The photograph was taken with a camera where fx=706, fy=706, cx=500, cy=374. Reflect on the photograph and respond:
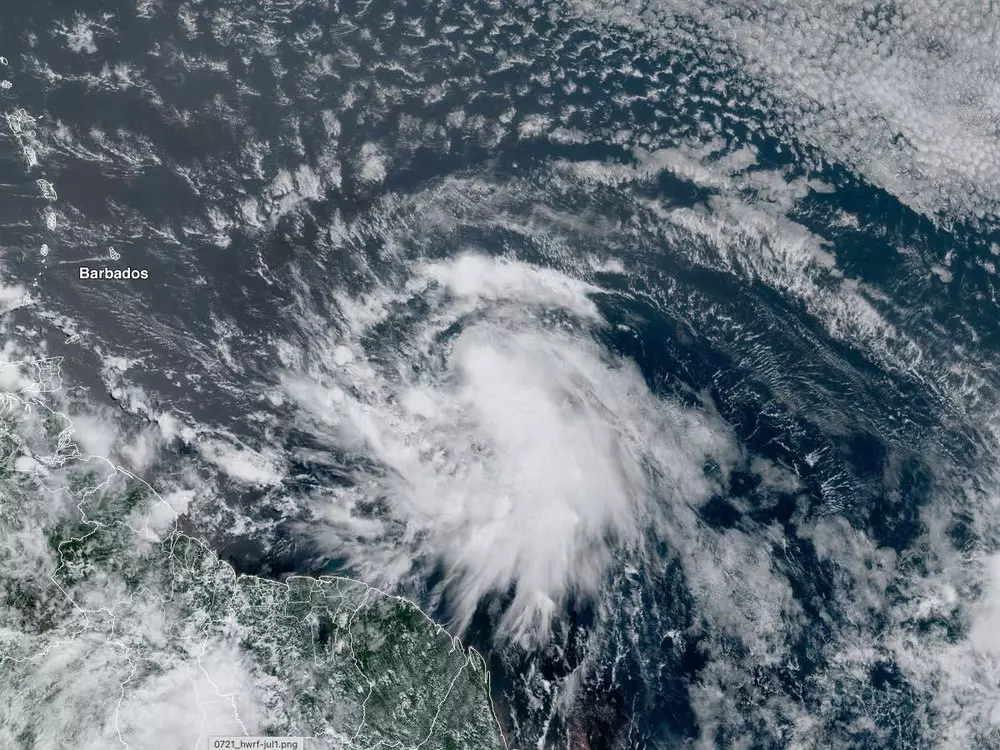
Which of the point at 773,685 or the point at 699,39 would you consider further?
the point at 699,39

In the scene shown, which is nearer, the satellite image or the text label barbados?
the satellite image

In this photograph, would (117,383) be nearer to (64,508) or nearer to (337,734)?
(64,508)

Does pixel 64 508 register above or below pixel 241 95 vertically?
below

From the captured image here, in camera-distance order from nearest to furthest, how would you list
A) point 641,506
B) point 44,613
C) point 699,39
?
point 44,613
point 641,506
point 699,39

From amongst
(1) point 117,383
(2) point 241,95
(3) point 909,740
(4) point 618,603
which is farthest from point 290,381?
(3) point 909,740

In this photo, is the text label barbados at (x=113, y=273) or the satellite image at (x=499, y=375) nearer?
the satellite image at (x=499, y=375)

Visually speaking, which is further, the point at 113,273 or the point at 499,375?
the point at 499,375

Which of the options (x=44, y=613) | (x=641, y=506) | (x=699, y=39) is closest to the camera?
(x=44, y=613)

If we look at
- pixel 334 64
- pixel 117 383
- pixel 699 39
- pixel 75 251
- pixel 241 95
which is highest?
pixel 699 39
